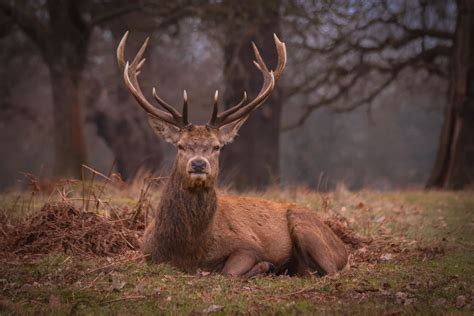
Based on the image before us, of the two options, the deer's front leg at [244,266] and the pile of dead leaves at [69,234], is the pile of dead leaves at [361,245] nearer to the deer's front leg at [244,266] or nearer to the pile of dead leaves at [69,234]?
the deer's front leg at [244,266]

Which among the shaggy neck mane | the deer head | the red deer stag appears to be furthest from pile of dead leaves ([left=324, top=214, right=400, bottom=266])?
the deer head

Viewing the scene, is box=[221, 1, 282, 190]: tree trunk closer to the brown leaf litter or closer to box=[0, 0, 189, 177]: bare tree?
box=[0, 0, 189, 177]: bare tree

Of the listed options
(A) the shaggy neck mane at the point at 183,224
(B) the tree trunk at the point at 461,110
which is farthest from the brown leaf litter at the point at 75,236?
(B) the tree trunk at the point at 461,110

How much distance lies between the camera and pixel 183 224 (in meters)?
6.95

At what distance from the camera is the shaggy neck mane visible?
22.8 ft

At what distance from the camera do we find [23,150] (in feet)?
125

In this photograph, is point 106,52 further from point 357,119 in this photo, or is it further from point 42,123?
point 357,119

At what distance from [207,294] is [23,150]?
34.1m

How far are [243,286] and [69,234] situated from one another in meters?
2.20

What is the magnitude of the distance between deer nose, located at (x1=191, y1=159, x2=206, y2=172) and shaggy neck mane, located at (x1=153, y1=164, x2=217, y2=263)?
281 millimetres

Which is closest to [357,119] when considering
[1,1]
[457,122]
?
[457,122]

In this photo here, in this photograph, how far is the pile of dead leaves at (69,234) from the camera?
737 cm

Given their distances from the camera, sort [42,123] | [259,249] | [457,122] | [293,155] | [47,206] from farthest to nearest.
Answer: [293,155]
[42,123]
[457,122]
[47,206]
[259,249]

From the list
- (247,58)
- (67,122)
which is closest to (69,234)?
(67,122)
